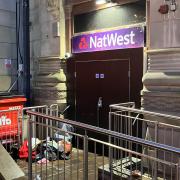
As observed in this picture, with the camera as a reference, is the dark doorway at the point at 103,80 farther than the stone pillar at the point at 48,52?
No

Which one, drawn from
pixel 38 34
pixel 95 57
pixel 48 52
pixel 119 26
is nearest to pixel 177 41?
pixel 119 26

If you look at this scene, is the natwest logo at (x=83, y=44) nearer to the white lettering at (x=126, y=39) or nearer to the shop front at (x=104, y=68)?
the shop front at (x=104, y=68)

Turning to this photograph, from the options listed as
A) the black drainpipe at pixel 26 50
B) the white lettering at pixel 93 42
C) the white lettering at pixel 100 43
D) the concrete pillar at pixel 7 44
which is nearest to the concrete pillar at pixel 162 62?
Result: the white lettering at pixel 100 43

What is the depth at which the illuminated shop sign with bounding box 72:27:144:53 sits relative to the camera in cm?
604

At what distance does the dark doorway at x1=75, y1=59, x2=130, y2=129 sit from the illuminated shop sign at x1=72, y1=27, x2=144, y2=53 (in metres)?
0.30

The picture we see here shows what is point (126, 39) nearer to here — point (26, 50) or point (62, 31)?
point (62, 31)

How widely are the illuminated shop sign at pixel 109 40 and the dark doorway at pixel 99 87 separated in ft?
0.99

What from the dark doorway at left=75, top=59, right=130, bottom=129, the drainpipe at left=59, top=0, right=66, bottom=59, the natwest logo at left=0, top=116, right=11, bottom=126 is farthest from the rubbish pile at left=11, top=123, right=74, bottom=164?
the drainpipe at left=59, top=0, right=66, bottom=59

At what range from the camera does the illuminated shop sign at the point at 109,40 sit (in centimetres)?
604

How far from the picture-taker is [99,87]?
689 centimetres

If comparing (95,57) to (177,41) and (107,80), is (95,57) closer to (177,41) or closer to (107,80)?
(107,80)

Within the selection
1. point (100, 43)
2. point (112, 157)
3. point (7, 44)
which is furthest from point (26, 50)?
point (112, 157)

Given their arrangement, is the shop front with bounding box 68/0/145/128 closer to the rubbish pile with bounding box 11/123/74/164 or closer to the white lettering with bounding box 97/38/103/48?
the white lettering with bounding box 97/38/103/48

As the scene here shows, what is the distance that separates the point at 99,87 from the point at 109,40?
1.06m
